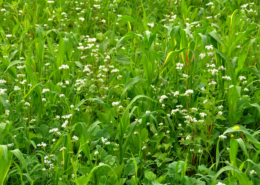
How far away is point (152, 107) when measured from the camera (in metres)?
2.34

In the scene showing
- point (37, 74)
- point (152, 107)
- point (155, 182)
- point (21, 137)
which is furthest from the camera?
point (37, 74)

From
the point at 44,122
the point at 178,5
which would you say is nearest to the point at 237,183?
the point at 44,122

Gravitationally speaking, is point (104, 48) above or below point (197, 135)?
above

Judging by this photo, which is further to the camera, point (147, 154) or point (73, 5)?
point (73, 5)

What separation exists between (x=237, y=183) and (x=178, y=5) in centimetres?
311

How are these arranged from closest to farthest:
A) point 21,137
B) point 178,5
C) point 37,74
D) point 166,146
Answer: point 166,146 < point 21,137 < point 37,74 < point 178,5

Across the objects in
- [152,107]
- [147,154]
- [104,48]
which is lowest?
[147,154]

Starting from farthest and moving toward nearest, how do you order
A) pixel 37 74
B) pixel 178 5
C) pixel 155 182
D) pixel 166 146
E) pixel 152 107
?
pixel 178 5
pixel 37 74
pixel 152 107
pixel 166 146
pixel 155 182

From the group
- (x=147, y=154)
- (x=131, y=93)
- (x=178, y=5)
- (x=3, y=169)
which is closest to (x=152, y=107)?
(x=131, y=93)

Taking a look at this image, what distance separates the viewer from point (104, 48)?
2.99 meters

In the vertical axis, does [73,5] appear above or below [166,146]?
above

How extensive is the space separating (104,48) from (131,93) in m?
0.69

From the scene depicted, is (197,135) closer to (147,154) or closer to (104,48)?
(147,154)

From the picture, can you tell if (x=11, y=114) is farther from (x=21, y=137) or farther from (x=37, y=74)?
(x=37, y=74)
